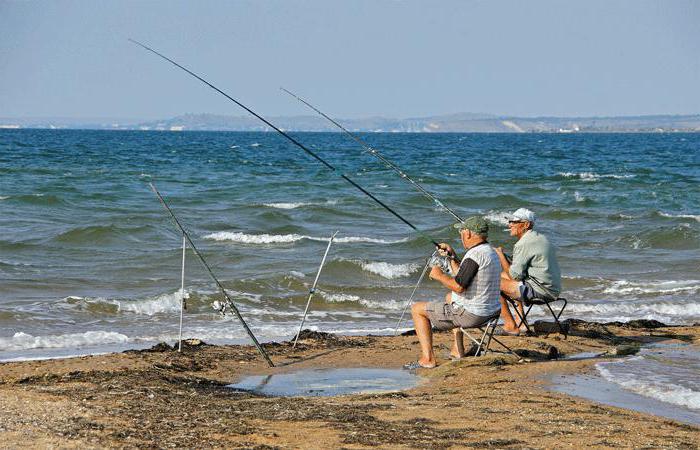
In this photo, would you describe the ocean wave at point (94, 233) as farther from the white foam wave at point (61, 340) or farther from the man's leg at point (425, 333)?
the man's leg at point (425, 333)

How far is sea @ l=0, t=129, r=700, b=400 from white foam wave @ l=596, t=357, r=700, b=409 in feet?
9.48

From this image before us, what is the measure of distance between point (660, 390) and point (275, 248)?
10.5m

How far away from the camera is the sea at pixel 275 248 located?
10.9 meters

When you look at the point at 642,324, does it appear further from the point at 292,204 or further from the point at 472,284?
the point at 292,204

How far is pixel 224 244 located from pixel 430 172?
21.8 m

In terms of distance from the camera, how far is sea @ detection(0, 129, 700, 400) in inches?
431

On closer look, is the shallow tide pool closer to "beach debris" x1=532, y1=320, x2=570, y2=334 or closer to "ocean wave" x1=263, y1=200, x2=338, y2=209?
"beach debris" x1=532, y1=320, x2=570, y2=334

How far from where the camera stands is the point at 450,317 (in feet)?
24.8

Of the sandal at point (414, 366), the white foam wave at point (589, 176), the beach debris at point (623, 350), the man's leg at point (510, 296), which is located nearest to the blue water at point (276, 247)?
the white foam wave at point (589, 176)

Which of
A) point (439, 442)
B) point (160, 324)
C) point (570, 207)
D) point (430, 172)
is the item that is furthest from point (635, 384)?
point (430, 172)

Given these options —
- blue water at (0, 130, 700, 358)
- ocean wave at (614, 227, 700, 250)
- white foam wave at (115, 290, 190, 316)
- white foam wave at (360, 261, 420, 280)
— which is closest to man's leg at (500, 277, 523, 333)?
blue water at (0, 130, 700, 358)

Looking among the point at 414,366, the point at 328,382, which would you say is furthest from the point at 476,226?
the point at 328,382

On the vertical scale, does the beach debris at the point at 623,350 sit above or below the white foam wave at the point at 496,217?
above

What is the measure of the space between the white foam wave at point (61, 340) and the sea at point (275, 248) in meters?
0.02
